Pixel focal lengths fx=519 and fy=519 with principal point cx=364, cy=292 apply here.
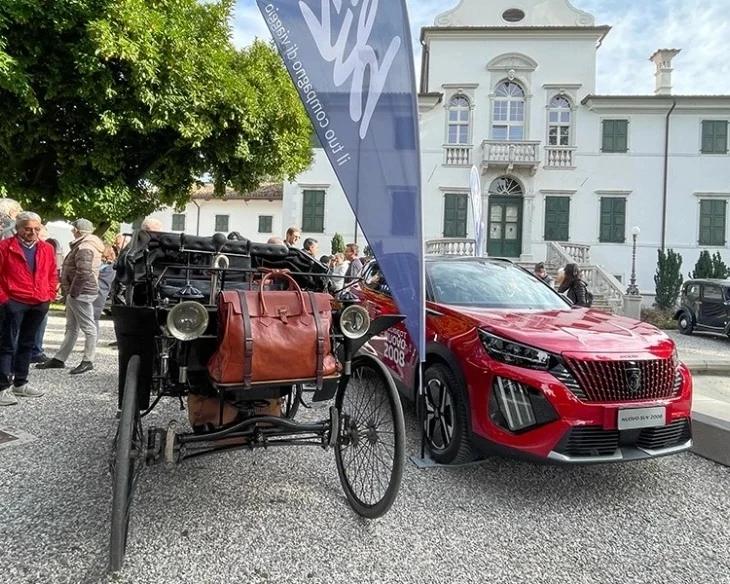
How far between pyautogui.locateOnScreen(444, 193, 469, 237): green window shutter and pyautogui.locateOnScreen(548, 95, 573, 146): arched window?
4524 mm

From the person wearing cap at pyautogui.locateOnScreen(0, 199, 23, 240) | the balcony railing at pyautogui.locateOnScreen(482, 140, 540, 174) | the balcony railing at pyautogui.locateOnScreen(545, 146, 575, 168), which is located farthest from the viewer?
the balcony railing at pyautogui.locateOnScreen(545, 146, 575, 168)

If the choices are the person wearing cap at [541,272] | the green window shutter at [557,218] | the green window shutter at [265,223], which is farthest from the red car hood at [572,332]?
the green window shutter at [265,223]

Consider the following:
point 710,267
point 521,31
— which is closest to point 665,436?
point 710,267

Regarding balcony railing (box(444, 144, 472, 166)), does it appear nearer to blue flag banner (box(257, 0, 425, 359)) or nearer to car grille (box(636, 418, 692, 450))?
blue flag banner (box(257, 0, 425, 359))

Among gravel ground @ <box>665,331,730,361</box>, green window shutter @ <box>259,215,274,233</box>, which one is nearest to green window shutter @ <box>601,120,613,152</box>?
gravel ground @ <box>665,331,730,361</box>

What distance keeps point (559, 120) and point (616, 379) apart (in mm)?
21932

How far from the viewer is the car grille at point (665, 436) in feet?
10.9

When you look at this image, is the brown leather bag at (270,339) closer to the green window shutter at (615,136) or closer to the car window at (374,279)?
the car window at (374,279)

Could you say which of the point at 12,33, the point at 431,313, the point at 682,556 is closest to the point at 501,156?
the point at 12,33

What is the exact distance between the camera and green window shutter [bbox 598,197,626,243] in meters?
22.5

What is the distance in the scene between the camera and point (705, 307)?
46.0ft

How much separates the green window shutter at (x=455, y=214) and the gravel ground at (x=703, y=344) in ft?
31.7

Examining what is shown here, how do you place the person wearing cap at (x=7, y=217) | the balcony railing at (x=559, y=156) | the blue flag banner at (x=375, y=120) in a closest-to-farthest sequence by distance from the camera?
the blue flag banner at (x=375, y=120) < the person wearing cap at (x=7, y=217) < the balcony railing at (x=559, y=156)

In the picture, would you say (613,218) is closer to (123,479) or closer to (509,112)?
(509,112)
